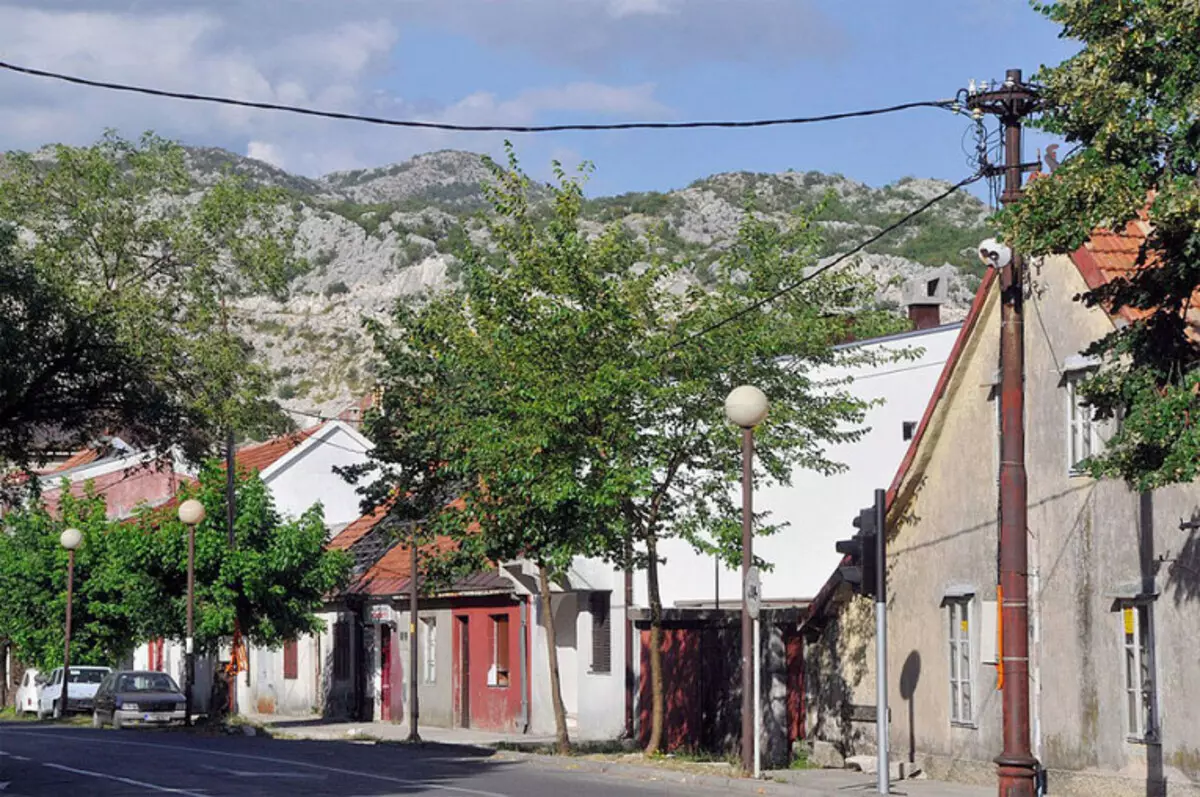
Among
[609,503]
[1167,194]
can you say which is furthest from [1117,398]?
[609,503]

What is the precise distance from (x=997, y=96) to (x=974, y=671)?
8.16 metres

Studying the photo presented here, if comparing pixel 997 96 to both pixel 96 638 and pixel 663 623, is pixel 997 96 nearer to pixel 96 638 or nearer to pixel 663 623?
pixel 663 623

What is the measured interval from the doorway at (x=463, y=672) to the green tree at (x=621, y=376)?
45.7 feet

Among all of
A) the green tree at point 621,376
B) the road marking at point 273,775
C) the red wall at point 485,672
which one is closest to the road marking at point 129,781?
the road marking at point 273,775

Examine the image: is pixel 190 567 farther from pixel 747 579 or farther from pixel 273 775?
pixel 747 579

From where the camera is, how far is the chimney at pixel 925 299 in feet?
139

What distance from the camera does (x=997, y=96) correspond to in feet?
60.2

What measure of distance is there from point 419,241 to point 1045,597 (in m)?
118

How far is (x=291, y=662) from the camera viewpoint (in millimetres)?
51594

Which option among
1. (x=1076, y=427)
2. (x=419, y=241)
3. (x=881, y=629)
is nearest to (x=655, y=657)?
(x=881, y=629)

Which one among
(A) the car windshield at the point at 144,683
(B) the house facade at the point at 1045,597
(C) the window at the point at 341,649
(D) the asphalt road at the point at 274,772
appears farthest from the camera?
(C) the window at the point at 341,649

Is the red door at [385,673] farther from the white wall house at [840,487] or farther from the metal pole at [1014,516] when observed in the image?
the metal pole at [1014,516]

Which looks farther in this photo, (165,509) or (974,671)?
(165,509)

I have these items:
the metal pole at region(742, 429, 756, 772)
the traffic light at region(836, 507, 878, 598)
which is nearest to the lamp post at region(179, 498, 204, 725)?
the metal pole at region(742, 429, 756, 772)
